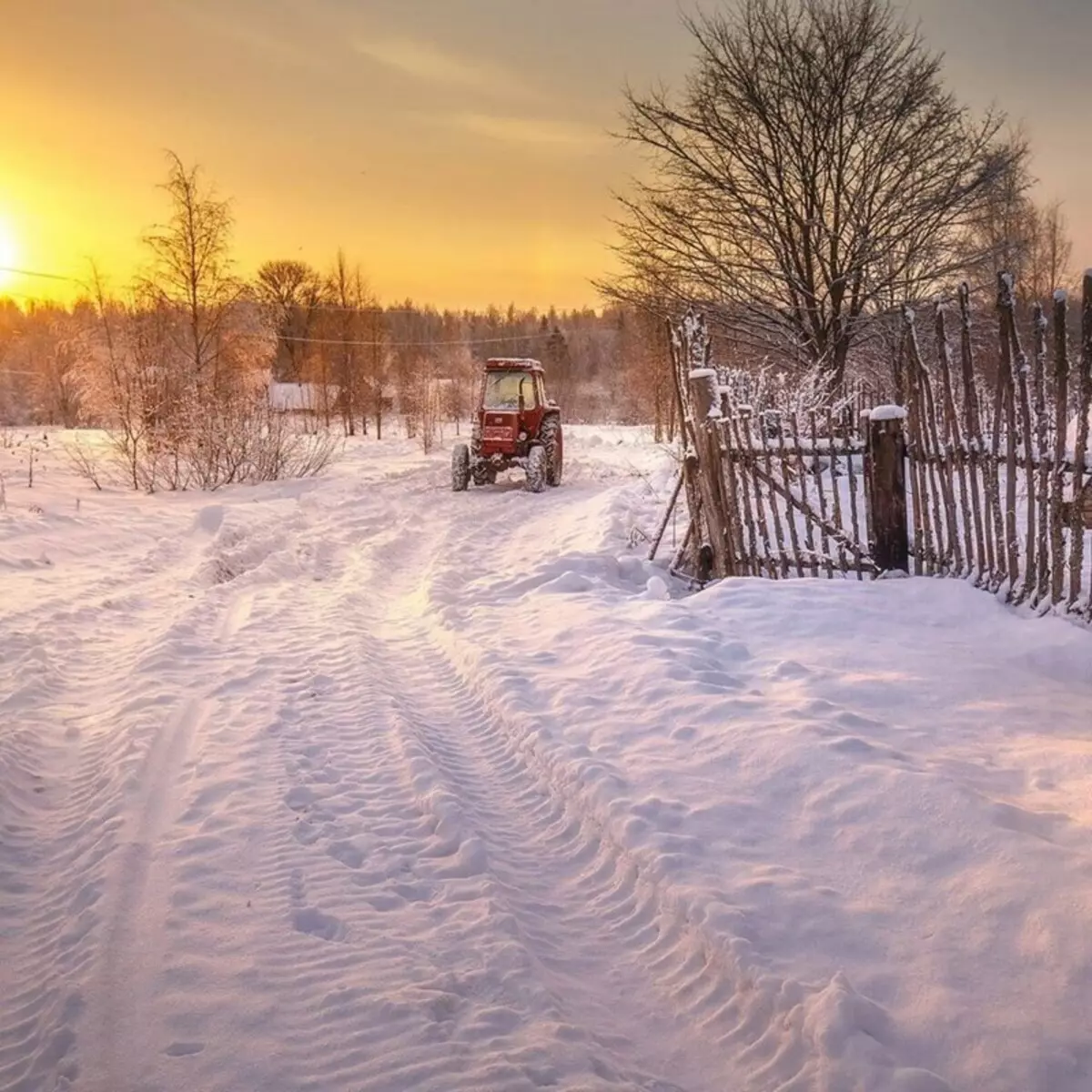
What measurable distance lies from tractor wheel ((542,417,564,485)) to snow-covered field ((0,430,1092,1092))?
34.1 ft

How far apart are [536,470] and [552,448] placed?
1336 mm

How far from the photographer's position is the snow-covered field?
2.32m

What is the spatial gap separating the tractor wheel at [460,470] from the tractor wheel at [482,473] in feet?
0.55

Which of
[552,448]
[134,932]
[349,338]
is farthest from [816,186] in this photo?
[349,338]

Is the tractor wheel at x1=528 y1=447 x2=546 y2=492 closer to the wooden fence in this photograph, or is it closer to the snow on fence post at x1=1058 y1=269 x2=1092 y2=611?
the wooden fence

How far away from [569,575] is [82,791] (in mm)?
4782

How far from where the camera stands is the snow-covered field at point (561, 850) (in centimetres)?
232

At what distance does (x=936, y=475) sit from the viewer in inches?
249

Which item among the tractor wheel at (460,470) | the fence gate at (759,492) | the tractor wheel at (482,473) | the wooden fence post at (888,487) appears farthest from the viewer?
the tractor wheel at (482,473)

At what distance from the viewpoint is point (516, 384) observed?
17203 millimetres

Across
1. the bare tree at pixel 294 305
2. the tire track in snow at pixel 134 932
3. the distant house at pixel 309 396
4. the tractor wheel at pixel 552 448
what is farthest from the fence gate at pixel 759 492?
the bare tree at pixel 294 305

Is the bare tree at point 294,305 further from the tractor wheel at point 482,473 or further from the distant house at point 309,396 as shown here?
the tractor wheel at point 482,473

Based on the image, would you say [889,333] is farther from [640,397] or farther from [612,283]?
[640,397]

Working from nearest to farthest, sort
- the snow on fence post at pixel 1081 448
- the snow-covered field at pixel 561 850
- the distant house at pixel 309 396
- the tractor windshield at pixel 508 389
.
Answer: the snow-covered field at pixel 561 850 → the snow on fence post at pixel 1081 448 → the tractor windshield at pixel 508 389 → the distant house at pixel 309 396
